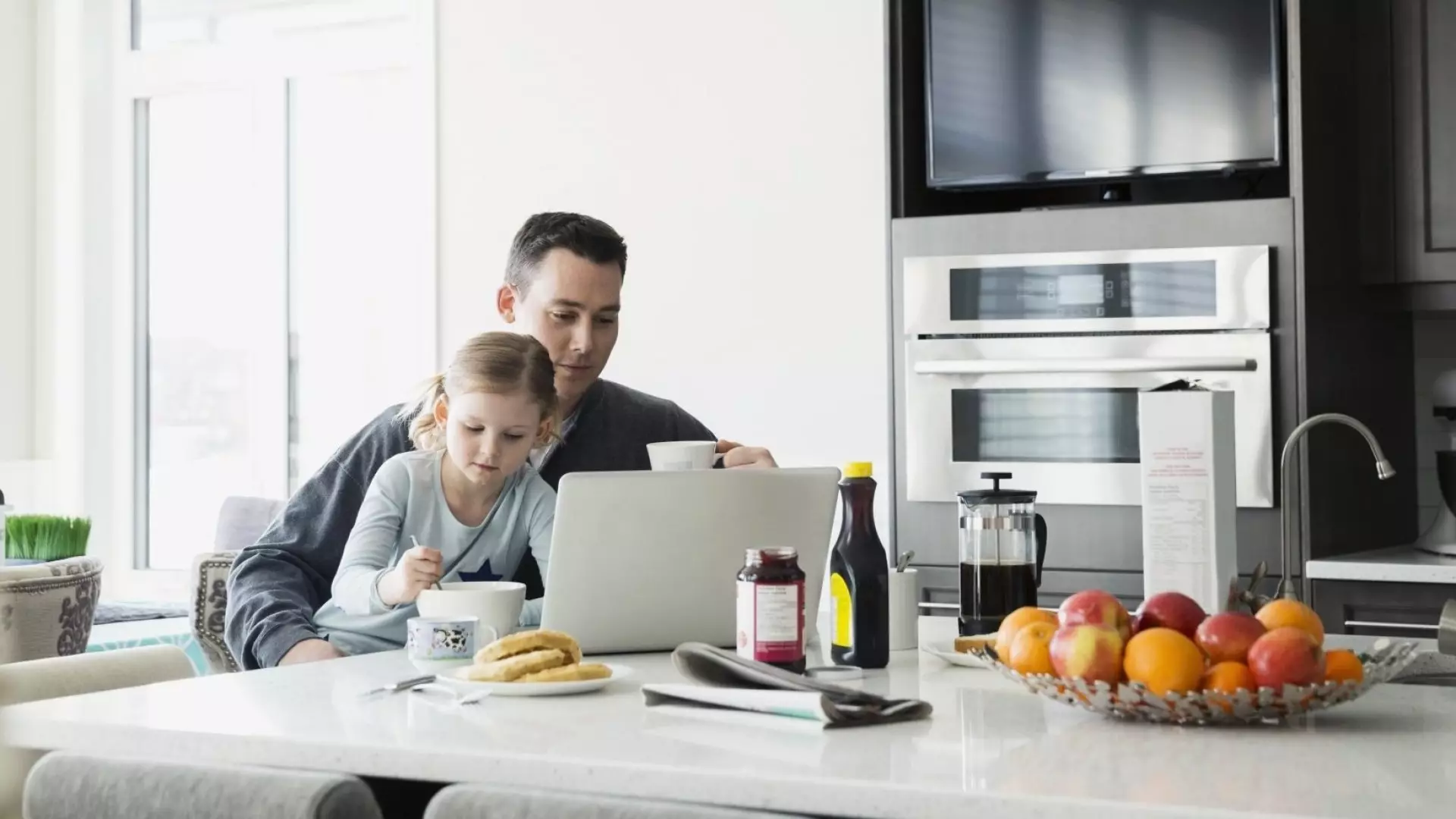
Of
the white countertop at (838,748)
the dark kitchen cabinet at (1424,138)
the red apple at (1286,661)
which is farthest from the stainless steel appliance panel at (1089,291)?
the red apple at (1286,661)

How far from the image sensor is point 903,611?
1991 mm

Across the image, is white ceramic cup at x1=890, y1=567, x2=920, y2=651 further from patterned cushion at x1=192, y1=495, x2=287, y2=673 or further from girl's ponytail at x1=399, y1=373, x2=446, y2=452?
patterned cushion at x1=192, y1=495, x2=287, y2=673

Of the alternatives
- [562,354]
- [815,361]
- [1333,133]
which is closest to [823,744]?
[562,354]

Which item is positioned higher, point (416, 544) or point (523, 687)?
point (416, 544)

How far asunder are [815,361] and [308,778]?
296 cm

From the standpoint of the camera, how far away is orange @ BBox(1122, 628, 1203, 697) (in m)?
1.38

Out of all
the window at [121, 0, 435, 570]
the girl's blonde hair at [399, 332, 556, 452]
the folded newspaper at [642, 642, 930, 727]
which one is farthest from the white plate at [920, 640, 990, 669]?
the window at [121, 0, 435, 570]

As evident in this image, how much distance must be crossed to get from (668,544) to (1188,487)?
2.50 feet

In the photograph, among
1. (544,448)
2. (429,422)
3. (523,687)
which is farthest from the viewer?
(544,448)

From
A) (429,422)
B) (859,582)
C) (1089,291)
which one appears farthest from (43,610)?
(1089,291)

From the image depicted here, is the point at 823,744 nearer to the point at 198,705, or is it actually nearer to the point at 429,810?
the point at 429,810

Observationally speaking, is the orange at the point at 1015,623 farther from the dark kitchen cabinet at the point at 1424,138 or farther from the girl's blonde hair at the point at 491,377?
the dark kitchen cabinet at the point at 1424,138

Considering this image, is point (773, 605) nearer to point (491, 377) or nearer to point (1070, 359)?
point (491, 377)

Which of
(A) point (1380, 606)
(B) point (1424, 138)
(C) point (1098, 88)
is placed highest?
(C) point (1098, 88)
